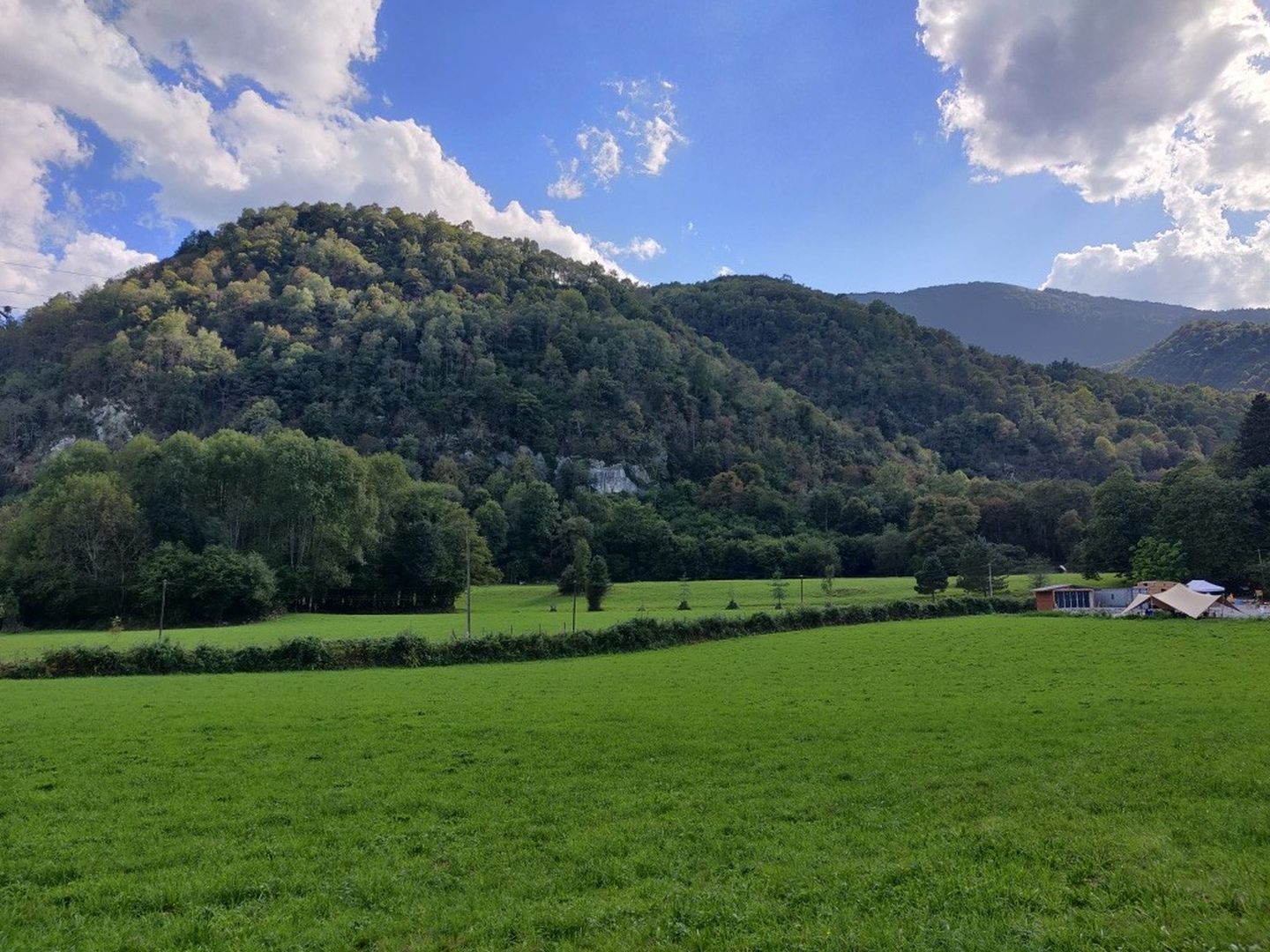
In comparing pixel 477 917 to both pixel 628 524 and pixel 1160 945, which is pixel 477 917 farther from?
pixel 628 524

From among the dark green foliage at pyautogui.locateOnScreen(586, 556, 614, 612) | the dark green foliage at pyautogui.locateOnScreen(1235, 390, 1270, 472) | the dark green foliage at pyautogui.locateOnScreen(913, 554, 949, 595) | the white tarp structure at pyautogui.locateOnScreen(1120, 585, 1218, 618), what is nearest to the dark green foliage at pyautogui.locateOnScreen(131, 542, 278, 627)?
the dark green foliage at pyautogui.locateOnScreen(586, 556, 614, 612)

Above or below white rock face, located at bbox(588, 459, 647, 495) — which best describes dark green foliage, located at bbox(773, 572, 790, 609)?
below

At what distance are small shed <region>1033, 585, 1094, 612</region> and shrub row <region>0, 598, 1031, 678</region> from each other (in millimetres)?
39783

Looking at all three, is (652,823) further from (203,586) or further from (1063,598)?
(1063,598)

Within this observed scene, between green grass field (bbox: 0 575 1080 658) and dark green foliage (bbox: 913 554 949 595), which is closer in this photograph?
green grass field (bbox: 0 575 1080 658)

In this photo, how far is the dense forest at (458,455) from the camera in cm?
7562

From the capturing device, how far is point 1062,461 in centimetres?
→ 16825

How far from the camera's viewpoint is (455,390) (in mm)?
156000

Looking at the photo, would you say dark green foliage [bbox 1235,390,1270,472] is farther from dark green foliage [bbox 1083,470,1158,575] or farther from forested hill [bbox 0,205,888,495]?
forested hill [bbox 0,205,888,495]

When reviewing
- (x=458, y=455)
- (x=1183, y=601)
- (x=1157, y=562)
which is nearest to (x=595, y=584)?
(x=1183, y=601)

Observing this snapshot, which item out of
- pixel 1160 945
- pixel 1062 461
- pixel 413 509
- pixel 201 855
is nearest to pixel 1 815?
pixel 201 855

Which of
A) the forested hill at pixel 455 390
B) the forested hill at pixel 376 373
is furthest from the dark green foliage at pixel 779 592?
the forested hill at pixel 376 373

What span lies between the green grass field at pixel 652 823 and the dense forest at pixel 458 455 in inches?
2334

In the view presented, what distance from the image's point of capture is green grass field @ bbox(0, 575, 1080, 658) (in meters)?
50.2
